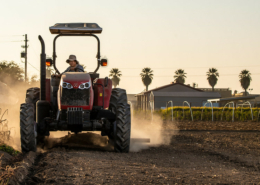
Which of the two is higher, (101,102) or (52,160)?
(101,102)

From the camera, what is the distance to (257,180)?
5.71 meters

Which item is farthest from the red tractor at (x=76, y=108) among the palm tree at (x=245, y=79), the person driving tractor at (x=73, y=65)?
the palm tree at (x=245, y=79)

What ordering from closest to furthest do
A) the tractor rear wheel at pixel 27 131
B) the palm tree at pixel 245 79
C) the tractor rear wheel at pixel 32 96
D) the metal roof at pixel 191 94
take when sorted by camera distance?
the tractor rear wheel at pixel 27 131 < the tractor rear wheel at pixel 32 96 < the metal roof at pixel 191 94 < the palm tree at pixel 245 79

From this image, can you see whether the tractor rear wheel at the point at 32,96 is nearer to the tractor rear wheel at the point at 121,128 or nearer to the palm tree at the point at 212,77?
the tractor rear wheel at the point at 121,128

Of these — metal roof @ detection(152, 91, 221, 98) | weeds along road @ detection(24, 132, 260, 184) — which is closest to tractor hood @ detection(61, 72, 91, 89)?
weeds along road @ detection(24, 132, 260, 184)

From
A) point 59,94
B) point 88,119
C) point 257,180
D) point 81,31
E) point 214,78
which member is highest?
point 214,78

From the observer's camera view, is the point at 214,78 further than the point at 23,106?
Yes

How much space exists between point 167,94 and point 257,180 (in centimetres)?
6201

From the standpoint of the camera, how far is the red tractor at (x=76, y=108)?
337 inches

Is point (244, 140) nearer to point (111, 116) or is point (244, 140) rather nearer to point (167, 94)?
point (111, 116)

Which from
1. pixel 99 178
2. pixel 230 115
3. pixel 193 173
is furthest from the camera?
pixel 230 115

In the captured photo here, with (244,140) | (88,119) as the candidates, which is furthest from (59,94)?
(244,140)

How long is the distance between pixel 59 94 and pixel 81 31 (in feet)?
6.11

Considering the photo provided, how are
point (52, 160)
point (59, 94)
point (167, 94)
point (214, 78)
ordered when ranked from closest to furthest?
point (52, 160), point (59, 94), point (167, 94), point (214, 78)
